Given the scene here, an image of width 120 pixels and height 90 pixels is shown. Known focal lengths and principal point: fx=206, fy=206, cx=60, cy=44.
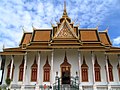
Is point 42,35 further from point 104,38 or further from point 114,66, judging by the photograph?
point 114,66

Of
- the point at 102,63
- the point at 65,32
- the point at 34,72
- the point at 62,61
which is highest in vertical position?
the point at 65,32

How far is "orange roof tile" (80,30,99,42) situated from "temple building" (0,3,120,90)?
1.15 feet

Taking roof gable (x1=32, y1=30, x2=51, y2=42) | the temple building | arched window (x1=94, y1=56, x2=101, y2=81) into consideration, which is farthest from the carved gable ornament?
arched window (x1=94, y1=56, x2=101, y2=81)

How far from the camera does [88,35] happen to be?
25.3 metres

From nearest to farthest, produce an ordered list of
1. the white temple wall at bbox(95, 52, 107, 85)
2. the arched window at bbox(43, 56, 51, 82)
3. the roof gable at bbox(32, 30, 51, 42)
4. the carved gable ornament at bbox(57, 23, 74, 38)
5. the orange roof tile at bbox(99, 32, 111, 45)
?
the white temple wall at bbox(95, 52, 107, 85), the arched window at bbox(43, 56, 51, 82), the carved gable ornament at bbox(57, 23, 74, 38), the roof gable at bbox(32, 30, 51, 42), the orange roof tile at bbox(99, 32, 111, 45)

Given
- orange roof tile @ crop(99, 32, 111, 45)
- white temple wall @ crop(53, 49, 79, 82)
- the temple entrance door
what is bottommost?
the temple entrance door

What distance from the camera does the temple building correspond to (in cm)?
2191

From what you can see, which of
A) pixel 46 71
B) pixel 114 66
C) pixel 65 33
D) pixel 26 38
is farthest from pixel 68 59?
pixel 26 38

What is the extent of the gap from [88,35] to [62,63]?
5.08 metres

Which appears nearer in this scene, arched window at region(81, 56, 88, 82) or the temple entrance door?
arched window at region(81, 56, 88, 82)

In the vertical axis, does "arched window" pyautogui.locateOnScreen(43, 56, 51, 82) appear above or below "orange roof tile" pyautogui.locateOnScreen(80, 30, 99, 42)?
below

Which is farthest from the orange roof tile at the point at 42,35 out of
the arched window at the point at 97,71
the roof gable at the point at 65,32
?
the arched window at the point at 97,71

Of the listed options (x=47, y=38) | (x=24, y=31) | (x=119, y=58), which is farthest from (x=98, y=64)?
(x=24, y=31)

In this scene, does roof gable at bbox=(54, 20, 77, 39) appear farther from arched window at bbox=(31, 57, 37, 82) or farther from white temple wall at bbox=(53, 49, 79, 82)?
arched window at bbox=(31, 57, 37, 82)
